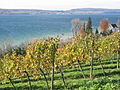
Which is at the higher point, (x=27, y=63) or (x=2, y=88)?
(x=27, y=63)

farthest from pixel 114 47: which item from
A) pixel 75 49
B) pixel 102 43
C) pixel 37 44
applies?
pixel 37 44

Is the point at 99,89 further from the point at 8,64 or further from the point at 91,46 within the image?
the point at 91,46

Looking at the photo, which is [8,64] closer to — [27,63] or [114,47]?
[27,63]

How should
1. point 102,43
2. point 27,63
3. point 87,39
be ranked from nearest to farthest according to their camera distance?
1. point 27,63
2. point 87,39
3. point 102,43

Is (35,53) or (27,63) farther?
(27,63)

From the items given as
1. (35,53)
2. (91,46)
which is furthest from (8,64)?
(91,46)

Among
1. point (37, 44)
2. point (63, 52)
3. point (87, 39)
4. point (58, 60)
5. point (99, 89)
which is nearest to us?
point (99, 89)

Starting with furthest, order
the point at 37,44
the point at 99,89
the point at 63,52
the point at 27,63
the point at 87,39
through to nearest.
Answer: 1. the point at 87,39
2. the point at 63,52
3. the point at 27,63
4. the point at 37,44
5. the point at 99,89

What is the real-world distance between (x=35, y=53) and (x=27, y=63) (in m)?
2.39

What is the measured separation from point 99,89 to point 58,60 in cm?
1071

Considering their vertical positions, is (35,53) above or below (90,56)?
above

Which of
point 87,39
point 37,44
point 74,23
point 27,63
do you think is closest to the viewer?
point 37,44

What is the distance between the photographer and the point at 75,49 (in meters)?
24.3

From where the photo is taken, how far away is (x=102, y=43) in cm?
2931
